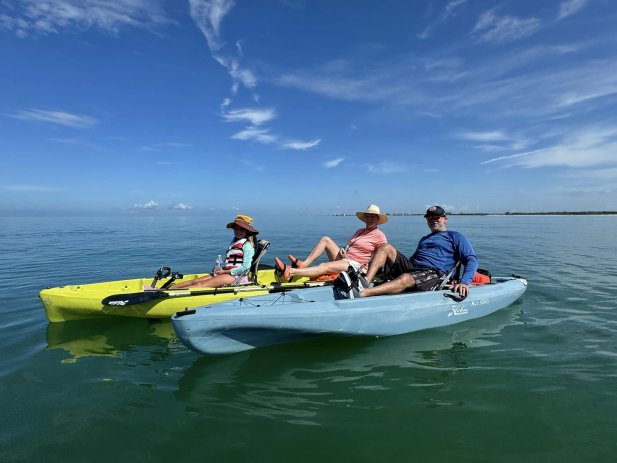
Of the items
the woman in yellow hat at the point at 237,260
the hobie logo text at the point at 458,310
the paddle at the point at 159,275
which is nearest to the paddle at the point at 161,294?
the woman in yellow hat at the point at 237,260

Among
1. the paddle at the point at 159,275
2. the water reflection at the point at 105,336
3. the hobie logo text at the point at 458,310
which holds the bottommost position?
the water reflection at the point at 105,336

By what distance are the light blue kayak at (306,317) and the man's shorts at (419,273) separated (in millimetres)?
263

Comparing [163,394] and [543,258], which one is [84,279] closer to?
[163,394]

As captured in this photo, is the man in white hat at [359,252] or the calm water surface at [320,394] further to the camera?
the man in white hat at [359,252]

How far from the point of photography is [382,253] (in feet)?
20.3

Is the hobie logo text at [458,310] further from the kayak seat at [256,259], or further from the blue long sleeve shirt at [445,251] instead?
the kayak seat at [256,259]

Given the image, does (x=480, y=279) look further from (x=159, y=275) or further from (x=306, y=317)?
(x=159, y=275)

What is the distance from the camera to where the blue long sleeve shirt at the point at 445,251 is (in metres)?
6.33

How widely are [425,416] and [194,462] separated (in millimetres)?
2316

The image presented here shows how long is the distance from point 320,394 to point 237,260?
12.9 feet

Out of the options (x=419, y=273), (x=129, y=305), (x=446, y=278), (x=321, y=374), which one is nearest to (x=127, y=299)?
(x=129, y=305)

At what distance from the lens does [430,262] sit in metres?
6.49

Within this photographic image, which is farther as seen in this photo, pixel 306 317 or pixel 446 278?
pixel 446 278

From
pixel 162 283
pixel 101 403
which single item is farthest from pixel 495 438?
pixel 162 283
